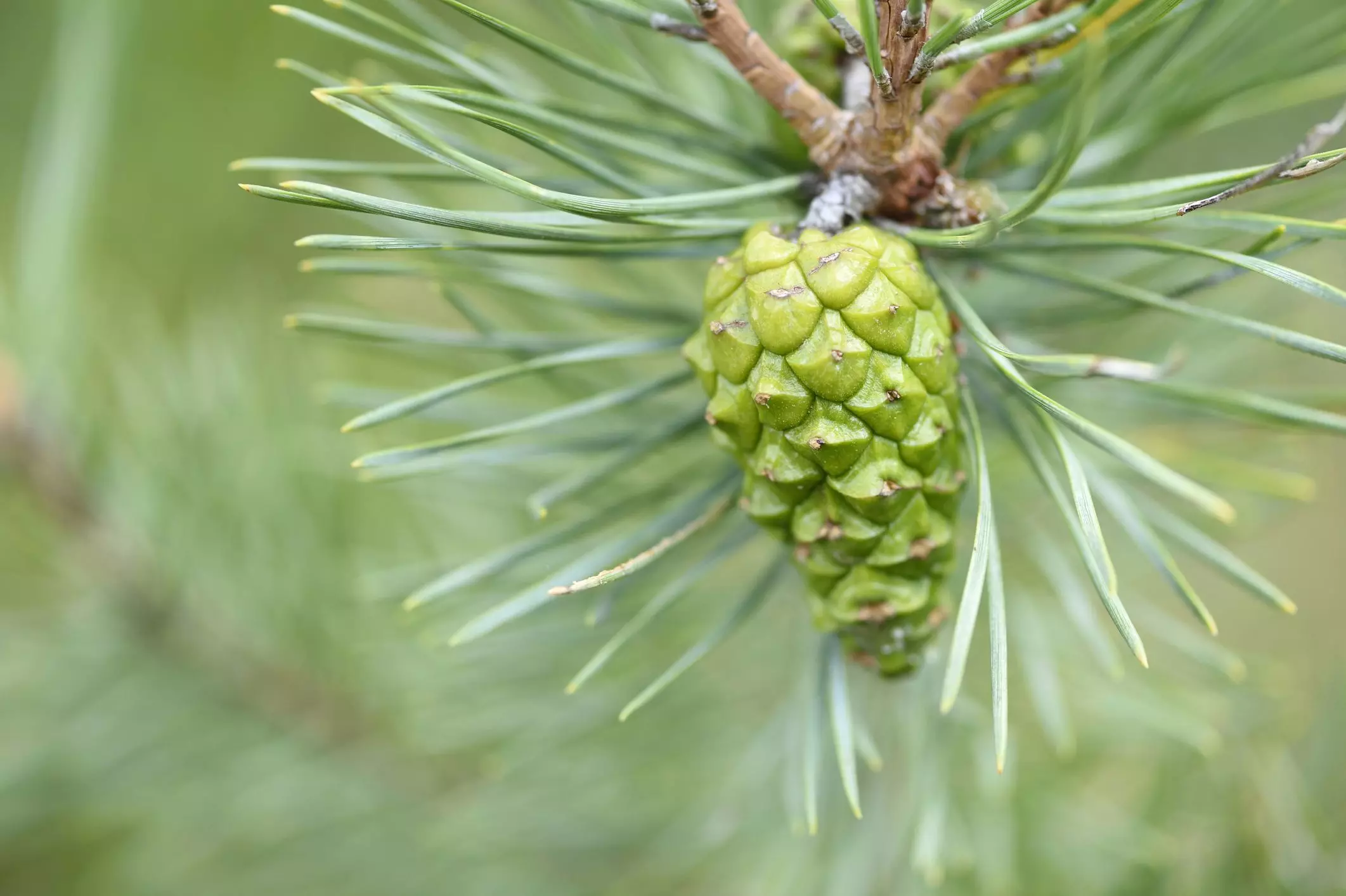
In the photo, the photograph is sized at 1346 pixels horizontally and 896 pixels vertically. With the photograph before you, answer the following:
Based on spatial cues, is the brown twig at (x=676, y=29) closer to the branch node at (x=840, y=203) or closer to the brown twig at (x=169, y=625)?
the branch node at (x=840, y=203)

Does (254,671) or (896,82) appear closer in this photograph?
(896,82)

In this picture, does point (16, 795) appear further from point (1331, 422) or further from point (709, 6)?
point (1331, 422)

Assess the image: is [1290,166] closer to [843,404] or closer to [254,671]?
[843,404]

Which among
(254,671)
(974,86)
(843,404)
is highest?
(974,86)

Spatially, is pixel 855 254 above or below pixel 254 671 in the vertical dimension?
above

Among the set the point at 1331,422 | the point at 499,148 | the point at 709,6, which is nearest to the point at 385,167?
the point at 709,6

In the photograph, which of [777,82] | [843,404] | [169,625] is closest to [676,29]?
[777,82]
